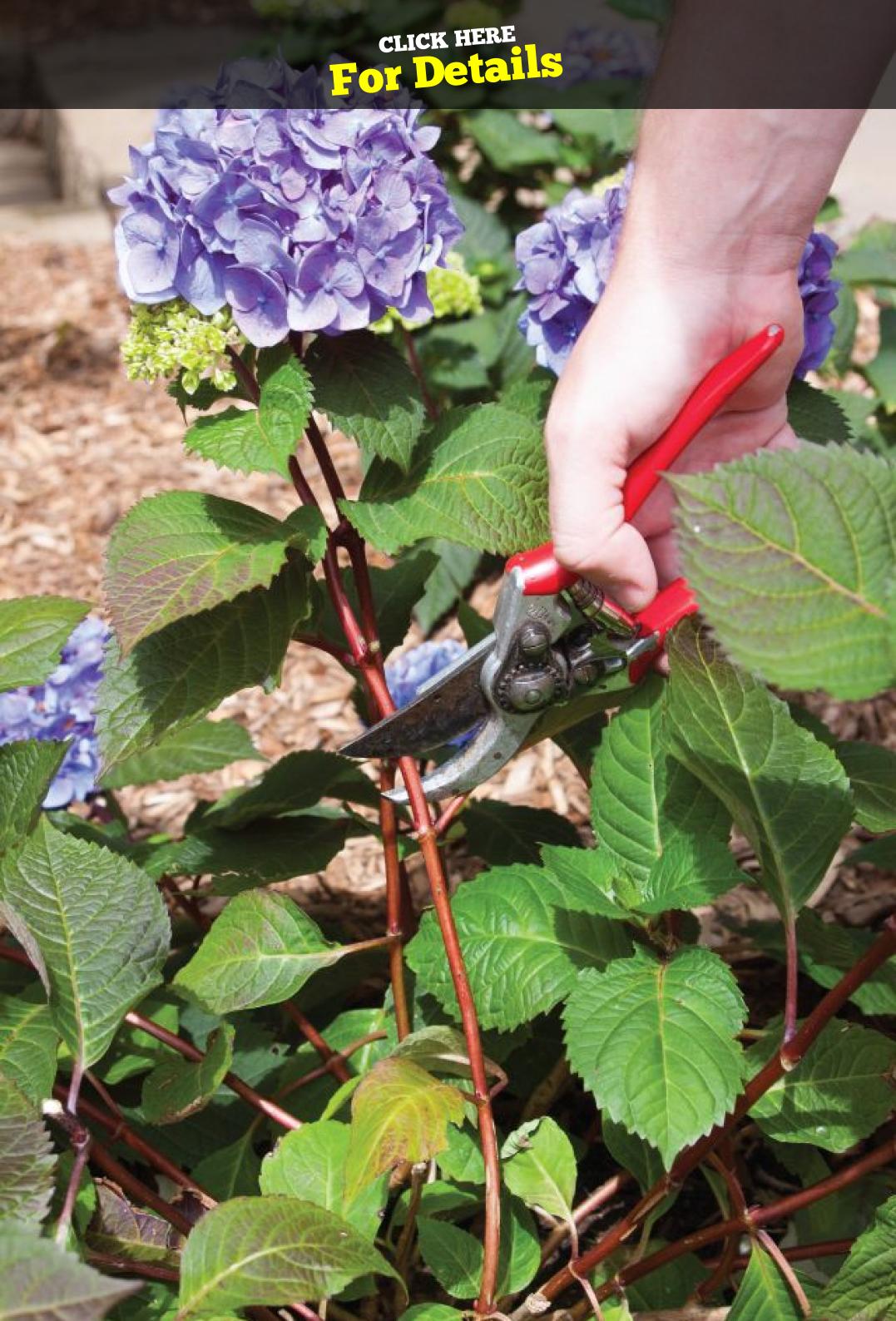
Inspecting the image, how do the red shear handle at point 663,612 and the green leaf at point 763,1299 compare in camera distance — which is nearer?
the green leaf at point 763,1299

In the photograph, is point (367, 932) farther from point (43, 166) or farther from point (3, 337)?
point (43, 166)

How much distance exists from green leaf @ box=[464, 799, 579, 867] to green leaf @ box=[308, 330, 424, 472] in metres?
0.51

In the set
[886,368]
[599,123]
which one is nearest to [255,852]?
[886,368]

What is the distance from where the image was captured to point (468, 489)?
1399 mm

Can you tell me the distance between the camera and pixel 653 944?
1.33 meters

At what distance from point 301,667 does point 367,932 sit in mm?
901

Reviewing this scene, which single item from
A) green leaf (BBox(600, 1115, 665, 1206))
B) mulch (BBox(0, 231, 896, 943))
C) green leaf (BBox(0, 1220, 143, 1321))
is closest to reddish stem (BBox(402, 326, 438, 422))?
mulch (BBox(0, 231, 896, 943))

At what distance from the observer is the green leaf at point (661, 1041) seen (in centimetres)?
110

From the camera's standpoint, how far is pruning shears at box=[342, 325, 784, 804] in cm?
131

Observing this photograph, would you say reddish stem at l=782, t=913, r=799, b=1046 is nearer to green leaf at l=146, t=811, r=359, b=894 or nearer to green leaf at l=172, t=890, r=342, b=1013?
green leaf at l=172, t=890, r=342, b=1013

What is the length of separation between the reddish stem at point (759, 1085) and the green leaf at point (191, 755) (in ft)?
2.55

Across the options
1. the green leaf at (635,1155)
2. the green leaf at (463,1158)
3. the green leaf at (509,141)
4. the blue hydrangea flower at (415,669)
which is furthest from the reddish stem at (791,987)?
the green leaf at (509,141)

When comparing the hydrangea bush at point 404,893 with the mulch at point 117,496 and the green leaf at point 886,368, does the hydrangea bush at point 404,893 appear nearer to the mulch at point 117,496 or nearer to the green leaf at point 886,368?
the mulch at point 117,496

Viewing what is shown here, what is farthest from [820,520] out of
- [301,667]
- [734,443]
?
[301,667]
